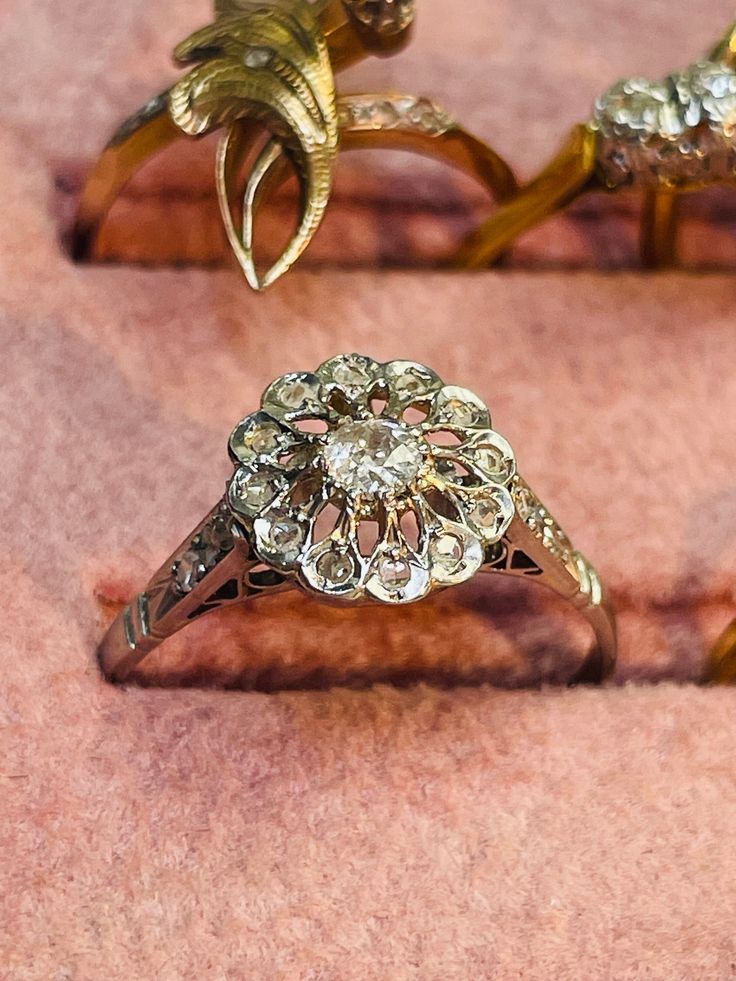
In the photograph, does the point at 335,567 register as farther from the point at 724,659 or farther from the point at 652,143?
the point at 652,143

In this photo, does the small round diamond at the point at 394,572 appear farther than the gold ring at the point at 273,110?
No

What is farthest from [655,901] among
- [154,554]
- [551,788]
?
[154,554]

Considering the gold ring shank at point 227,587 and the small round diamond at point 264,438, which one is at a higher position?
the small round diamond at point 264,438

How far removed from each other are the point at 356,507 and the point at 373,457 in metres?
0.02

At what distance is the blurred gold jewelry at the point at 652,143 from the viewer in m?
0.70

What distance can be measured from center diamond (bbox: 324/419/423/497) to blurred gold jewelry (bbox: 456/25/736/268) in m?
0.30

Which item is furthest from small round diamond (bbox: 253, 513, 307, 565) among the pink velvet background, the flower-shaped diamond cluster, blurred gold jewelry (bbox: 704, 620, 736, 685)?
blurred gold jewelry (bbox: 704, 620, 736, 685)

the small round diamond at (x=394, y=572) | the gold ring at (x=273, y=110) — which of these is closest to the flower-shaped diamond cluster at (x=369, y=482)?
the small round diamond at (x=394, y=572)

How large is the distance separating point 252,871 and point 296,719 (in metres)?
0.08

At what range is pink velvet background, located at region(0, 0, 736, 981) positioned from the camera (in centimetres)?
56

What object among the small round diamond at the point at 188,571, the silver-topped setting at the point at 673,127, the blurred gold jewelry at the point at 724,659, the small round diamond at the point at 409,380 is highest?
the silver-topped setting at the point at 673,127

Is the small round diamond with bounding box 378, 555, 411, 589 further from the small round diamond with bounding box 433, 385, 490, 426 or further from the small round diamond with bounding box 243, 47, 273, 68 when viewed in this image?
the small round diamond with bounding box 243, 47, 273, 68

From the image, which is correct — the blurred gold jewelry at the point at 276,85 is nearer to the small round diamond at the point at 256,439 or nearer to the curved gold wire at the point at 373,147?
the curved gold wire at the point at 373,147

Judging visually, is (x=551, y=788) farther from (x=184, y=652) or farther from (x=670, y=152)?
(x=670, y=152)
